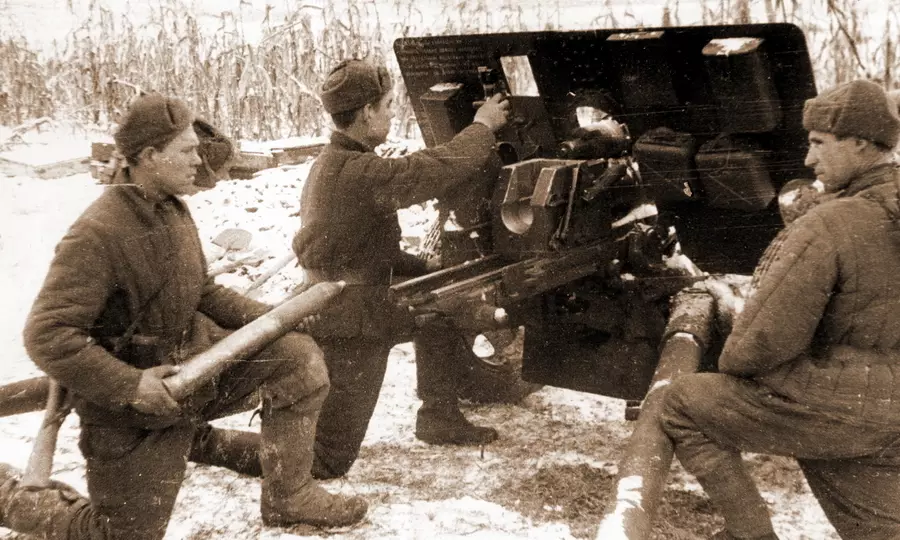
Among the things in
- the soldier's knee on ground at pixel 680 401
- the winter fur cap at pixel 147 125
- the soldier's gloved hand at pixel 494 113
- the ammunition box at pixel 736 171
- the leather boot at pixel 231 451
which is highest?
the winter fur cap at pixel 147 125

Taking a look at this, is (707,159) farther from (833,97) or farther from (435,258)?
(435,258)

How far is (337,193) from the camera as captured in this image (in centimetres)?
391

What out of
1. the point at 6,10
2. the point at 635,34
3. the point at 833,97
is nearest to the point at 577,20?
the point at 635,34

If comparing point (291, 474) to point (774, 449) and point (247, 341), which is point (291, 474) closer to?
point (247, 341)

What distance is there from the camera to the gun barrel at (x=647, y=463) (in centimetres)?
291

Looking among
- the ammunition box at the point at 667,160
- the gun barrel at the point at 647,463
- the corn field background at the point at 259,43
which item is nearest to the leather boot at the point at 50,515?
the gun barrel at the point at 647,463

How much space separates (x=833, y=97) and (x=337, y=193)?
2.10m

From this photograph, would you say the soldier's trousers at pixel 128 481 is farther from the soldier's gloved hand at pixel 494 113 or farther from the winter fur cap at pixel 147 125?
the soldier's gloved hand at pixel 494 113

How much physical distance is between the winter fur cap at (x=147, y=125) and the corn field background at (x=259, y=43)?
197 cm

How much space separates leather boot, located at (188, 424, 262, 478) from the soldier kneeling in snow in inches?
75.9

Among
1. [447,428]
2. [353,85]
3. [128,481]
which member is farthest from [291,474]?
[353,85]

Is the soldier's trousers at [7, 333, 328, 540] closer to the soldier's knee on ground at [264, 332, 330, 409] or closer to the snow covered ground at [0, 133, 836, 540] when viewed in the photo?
the soldier's knee on ground at [264, 332, 330, 409]

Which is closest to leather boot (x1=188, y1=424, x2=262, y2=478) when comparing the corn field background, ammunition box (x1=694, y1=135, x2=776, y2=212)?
ammunition box (x1=694, y1=135, x2=776, y2=212)

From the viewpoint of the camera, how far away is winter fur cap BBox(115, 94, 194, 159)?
9.62 feet
